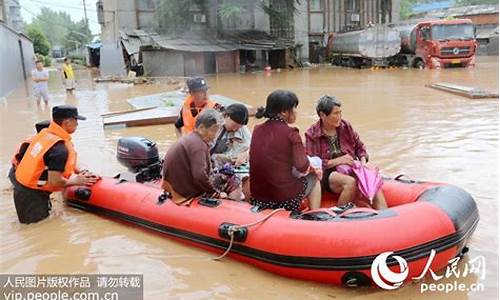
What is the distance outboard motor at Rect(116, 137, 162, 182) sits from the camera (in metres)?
5.39

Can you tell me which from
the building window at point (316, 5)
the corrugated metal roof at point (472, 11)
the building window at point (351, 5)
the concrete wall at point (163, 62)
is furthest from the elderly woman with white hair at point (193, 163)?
the corrugated metal roof at point (472, 11)

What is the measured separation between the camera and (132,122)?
10.5 m

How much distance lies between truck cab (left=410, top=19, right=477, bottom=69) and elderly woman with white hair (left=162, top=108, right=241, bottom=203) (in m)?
21.6

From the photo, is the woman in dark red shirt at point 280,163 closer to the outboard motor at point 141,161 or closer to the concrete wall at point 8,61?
the outboard motor at point 141,161

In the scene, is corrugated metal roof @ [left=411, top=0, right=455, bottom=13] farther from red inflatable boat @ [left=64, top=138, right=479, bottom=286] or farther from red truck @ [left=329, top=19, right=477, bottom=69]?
red inflatable boat @ [left=64, top=138, right=479, bottom=286]

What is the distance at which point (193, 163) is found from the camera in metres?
4.17

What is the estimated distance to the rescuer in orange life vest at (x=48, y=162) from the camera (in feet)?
15.4

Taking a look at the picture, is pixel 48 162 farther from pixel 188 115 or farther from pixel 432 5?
pixel 432 5

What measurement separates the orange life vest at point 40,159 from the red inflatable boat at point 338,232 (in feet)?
3.66

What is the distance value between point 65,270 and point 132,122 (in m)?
6.69

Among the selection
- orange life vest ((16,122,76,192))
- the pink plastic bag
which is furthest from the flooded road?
the pink plastic bag

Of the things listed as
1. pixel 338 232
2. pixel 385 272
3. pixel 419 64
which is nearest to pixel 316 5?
pixel 419 64

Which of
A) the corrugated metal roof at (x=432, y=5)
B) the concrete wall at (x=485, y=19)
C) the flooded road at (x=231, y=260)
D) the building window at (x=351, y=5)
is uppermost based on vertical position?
the corrugated metal roof at (x=432, y=5)

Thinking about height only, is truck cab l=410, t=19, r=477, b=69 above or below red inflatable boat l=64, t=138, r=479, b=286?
above
